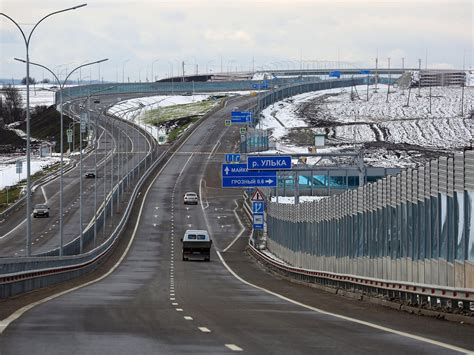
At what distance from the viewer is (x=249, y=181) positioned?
86.6 metres

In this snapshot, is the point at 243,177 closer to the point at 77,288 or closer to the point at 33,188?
the point at 77,288

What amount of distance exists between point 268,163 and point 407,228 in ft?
122

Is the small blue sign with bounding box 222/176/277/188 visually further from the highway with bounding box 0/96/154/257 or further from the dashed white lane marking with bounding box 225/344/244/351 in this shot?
the dashed white lane marking with bounding box 225/344/244/351

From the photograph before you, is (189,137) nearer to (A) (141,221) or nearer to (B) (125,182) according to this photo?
(B) (125,182)

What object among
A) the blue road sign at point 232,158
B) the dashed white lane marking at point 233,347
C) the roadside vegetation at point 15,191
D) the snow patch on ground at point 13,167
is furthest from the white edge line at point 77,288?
the snow patch on ground at point 13,167

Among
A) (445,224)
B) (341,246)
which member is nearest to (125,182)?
(341,246)

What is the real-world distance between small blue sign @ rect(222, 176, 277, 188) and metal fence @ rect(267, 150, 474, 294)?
22.9 metres

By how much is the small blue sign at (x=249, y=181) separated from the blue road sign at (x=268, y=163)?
11.2 metres

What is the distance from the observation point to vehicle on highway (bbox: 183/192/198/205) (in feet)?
393

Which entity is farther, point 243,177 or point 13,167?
point 13,167

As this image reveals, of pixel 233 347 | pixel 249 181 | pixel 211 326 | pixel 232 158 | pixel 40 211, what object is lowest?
pixel 40 211

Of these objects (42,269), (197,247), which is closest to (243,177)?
(197,247)

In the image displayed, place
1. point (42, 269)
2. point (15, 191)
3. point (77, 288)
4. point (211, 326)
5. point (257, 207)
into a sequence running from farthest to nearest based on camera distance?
point (15, 191) < point (257, 207) < point (42, 269) < point (77, 288) < point (211, 326)

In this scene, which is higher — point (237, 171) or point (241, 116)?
point (241, 116)
